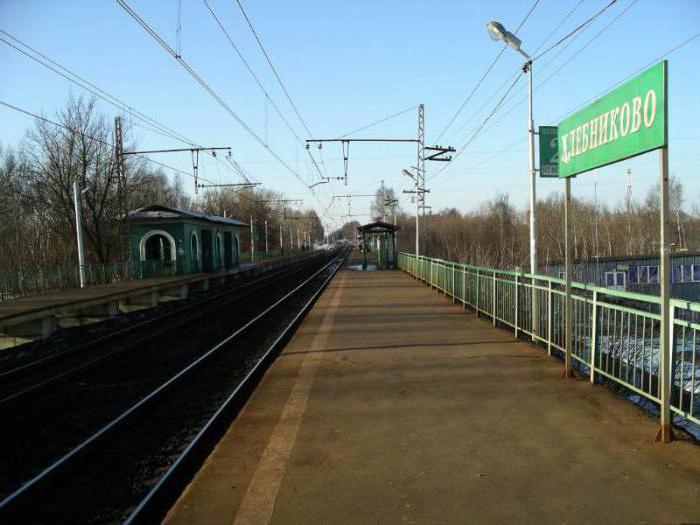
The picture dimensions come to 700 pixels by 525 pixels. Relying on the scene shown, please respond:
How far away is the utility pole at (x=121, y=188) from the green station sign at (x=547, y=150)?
20.2 m

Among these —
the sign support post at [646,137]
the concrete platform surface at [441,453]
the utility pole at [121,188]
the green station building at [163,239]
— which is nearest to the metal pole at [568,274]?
the concrete platform surface at [441,453]

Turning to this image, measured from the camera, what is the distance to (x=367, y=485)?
3.73 m

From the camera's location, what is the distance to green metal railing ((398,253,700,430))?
4.56 meters

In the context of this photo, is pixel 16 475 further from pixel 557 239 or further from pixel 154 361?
pixel 557 239

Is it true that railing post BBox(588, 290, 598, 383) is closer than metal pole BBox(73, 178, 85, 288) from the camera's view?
Yes

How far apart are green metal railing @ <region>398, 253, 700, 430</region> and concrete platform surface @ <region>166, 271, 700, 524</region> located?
1.01 feet

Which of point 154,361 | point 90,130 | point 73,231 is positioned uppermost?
point 90,130

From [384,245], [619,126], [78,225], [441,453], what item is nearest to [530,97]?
[619,126]

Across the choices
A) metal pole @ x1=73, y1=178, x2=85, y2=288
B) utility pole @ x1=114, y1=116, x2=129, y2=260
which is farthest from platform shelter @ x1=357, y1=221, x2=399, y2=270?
metal pole @ x1=73, y1=178, x2=85, y2=288

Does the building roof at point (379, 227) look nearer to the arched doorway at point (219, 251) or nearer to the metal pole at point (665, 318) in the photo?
the arched doorway at point (219, 251)

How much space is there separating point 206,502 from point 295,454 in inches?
35.6

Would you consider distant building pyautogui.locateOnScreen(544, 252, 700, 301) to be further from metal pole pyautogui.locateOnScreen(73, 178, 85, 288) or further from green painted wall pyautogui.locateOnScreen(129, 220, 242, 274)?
metal pole pyautogui.locateOnScreen(73, 178, 85, 288)

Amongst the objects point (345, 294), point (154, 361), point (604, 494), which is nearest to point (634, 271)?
point (345, 294)

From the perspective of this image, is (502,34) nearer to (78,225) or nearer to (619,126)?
(619,126)
